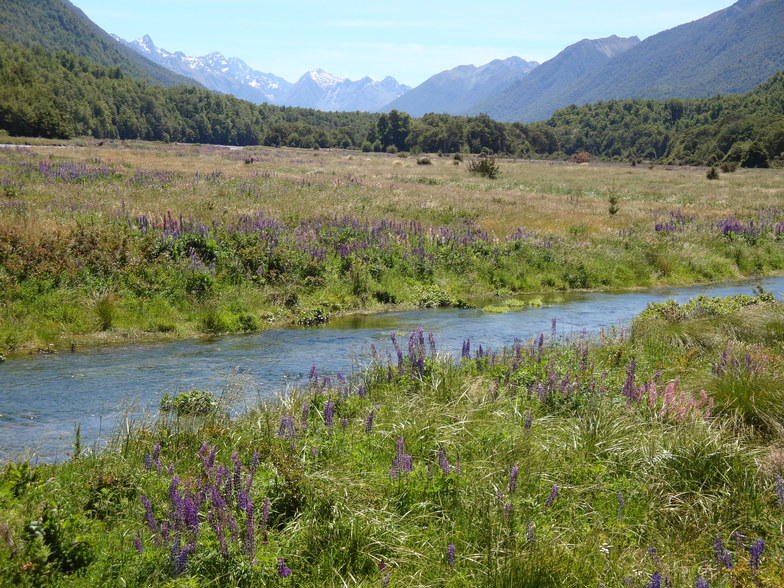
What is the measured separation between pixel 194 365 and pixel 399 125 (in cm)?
14114

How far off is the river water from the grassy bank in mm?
1302

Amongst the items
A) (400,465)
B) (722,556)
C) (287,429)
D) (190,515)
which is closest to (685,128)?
(287,429)

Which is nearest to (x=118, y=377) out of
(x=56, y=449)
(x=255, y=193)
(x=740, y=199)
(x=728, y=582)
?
(x=56, y=449)

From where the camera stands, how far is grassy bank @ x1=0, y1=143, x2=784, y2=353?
15.2m

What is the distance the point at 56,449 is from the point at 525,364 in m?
6.75

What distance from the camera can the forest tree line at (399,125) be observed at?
10712 cm

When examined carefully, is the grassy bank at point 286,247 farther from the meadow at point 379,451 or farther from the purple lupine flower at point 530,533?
the purple lupine flower at point 530,533

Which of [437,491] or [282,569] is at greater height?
[282,569]

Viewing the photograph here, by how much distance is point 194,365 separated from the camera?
1226cm

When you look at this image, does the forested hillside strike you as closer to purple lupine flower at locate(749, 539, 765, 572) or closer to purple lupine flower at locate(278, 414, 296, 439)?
purple lupine flower at locate(278, 414, 296, 439)

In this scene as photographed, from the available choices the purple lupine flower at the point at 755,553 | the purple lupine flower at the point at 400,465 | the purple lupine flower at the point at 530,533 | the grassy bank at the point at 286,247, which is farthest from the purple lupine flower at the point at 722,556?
A: the grassy bank at the point at 286,247

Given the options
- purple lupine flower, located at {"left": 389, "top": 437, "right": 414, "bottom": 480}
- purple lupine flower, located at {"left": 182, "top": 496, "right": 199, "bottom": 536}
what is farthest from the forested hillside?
purple lupine flower, located at {"left": 182, "top": 496, "right": 199, "bottom": 536}

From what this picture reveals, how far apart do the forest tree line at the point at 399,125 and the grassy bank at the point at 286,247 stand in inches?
2889

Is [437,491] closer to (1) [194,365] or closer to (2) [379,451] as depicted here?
(2) [379,451]
